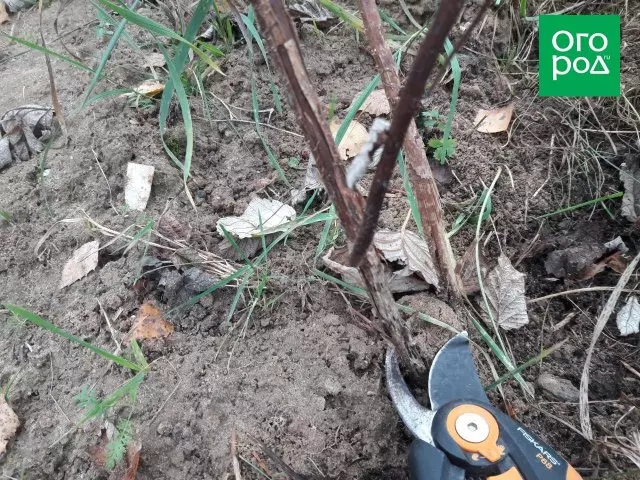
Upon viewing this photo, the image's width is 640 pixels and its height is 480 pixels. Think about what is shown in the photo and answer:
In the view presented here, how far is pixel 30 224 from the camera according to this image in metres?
1.58

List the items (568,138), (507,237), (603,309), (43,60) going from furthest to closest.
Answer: (43,60) < (568,138) < (507,237) < (603,309)

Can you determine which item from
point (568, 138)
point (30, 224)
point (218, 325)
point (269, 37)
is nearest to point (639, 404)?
point (568, 138)

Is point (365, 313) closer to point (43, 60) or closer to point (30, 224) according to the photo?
point (30, 224)

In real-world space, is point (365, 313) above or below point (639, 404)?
above

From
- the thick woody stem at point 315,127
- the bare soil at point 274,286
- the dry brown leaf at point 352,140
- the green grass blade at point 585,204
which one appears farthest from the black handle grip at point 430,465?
the dry brown leaf at point 352,140

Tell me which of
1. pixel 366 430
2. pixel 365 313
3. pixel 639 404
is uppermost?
pixel 365 313

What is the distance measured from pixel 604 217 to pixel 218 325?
1.18 metres

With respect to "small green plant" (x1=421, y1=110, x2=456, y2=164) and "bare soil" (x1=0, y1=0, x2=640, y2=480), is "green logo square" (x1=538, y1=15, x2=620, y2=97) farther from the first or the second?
"small green plant" (x1=421, y1=110, x2=456, y2=164)

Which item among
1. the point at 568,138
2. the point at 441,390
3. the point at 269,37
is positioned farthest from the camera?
the point at 568,138

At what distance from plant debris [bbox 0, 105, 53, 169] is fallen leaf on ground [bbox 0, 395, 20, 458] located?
0.86 metres

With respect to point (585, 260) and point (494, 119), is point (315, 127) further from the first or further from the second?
point (494, 119)

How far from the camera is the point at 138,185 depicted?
1545 millimetres

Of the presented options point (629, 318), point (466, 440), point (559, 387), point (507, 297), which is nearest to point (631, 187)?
point (629, 318)

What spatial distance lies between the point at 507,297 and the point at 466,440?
47 centimetres
